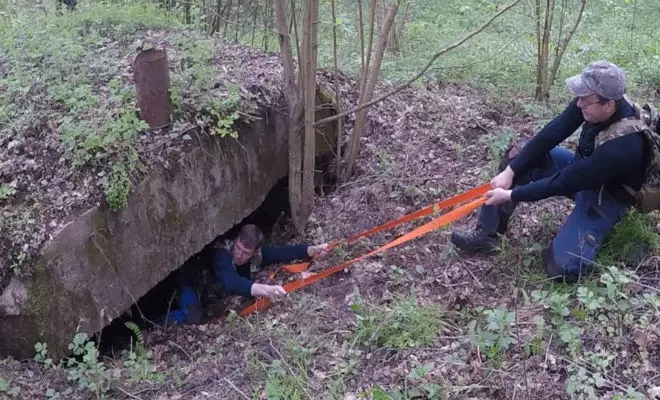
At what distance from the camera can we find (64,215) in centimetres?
429

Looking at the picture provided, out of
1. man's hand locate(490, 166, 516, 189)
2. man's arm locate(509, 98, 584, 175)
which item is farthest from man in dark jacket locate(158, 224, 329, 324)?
man's arm locate(509, 98, 584, 175)

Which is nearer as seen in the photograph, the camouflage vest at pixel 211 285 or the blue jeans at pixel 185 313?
the blue jeans at pixel 185 313

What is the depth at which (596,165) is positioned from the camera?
3.84m

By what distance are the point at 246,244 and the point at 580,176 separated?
256 cm

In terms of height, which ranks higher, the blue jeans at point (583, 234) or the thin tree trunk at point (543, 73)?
the thin tree trunk at point (543, 73)

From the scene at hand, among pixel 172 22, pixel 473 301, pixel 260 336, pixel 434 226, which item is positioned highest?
pixel 172 22

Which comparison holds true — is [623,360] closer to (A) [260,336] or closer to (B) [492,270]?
(B) [492,270]

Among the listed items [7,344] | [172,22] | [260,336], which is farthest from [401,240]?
[172,22]

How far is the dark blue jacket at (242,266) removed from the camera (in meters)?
5.08

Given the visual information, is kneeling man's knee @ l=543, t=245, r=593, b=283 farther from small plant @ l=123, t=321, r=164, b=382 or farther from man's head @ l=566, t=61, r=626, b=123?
small plant @ l=123, t=321, r=164, b=382

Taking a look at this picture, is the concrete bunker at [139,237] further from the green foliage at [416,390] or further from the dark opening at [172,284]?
the green foliage at [416,390]

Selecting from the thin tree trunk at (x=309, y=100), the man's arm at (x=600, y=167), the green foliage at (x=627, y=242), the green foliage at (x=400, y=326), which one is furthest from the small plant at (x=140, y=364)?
the green foliage at (x=627, y=242)

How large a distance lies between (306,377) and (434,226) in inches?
58.5

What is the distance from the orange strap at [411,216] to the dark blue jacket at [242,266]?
0.10m
